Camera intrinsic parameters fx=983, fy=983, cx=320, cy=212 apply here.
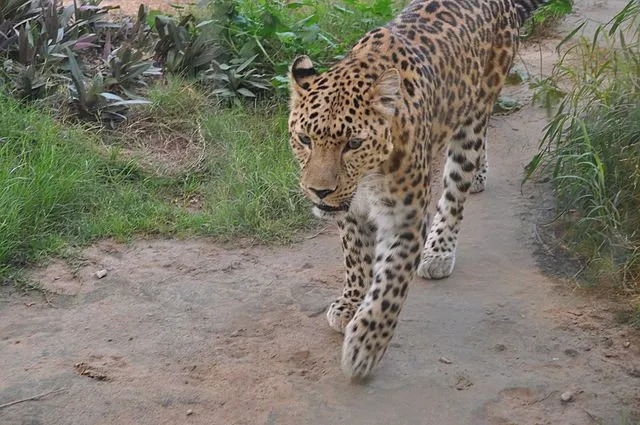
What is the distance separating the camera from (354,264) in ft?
18.9

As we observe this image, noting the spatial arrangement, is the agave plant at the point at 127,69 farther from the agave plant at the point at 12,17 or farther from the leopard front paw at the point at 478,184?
the leopard front paw at the point at 478,184

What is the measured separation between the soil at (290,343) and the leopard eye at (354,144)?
131 centimetres

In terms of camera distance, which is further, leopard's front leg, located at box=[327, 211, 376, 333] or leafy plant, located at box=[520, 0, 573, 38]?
leafy plant, located at box=[520, 0, 573, 38]

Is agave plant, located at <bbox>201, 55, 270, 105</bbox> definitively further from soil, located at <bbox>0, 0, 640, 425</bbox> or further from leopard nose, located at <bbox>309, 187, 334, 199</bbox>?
leopard nose, located at <bbox>309, 187, 334, 199</bbox>

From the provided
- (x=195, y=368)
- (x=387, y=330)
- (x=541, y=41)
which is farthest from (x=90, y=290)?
(x=541, y=41)

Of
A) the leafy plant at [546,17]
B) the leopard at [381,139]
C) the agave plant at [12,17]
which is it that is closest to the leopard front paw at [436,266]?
the leopard at [381,139]

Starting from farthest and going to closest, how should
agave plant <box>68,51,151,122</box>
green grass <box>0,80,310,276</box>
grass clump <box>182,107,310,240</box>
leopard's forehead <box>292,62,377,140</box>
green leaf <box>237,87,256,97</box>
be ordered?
A: 1. green leaf <box>237,87,256,97</box>
2. agave plant <box>68,51,151,122</box>
3. grass clump <box>182,107,310,240</box>
4. green grass <box>0,80,310,276</box>
5. leopard's forehead <box>292,62,377,140</box>

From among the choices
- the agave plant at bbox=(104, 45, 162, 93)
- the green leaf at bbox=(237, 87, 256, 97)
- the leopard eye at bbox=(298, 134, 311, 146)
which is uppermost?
the leopard eye at bbox=(298, 134, 311, 146)

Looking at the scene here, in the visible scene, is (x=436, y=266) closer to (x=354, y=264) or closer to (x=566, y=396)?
(x=354, y=264)

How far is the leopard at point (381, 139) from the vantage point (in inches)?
196

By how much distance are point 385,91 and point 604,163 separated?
2.41 meters

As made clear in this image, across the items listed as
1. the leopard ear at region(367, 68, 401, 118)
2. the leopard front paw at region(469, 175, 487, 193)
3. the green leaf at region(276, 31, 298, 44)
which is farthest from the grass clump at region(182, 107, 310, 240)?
the leopard ear at region(367, 68, 401, 118)

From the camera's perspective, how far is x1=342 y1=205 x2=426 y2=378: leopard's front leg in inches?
207

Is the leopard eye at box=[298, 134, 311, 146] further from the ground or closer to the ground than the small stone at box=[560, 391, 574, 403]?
further from the ground
